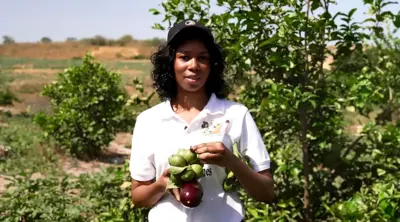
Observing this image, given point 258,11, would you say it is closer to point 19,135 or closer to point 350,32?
point 350,32

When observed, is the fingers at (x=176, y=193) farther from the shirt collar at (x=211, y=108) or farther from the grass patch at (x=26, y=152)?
the grass patch at (x=26, y=152)

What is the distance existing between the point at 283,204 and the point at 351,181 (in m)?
0.52

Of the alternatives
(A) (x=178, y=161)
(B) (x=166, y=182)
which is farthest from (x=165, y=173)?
(A) (x=178, y=161)

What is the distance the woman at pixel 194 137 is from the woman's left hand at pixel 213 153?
0.07m

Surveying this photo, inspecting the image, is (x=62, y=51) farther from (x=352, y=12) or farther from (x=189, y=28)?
(x=189, y=28)

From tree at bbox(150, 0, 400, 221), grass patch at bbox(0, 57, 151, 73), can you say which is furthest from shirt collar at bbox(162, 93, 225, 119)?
grass patch at bbox(0, 57, 151, 73)

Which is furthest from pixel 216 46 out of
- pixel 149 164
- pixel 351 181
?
pixel 351 181

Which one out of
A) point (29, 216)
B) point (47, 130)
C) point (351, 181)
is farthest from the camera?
point (47, 130)

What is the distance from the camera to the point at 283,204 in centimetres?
339

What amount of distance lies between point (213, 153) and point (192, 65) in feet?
1.13

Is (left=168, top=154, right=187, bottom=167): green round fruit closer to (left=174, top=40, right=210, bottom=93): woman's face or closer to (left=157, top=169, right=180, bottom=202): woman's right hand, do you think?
(left=157, top=169, right=180, bottom=202): woman's right hand

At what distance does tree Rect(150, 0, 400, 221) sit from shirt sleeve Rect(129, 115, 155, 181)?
137 centimetres

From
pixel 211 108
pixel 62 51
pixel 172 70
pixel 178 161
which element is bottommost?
pixel 62 51

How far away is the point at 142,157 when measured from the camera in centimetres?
180
